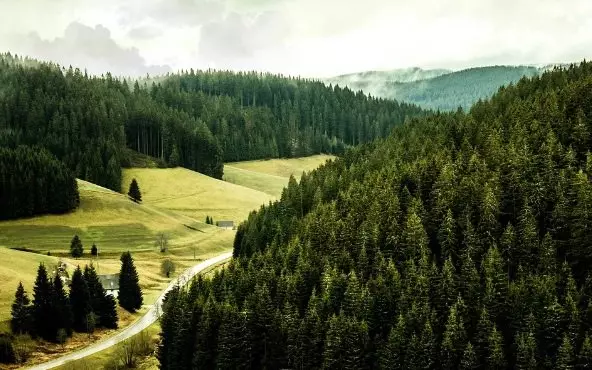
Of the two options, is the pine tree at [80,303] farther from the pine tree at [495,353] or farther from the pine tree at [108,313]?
the pine tree at [495,353]

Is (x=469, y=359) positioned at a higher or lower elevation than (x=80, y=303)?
higher

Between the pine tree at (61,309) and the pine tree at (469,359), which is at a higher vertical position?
the pine tree at (469,359)

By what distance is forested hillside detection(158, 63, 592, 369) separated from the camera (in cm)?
7475

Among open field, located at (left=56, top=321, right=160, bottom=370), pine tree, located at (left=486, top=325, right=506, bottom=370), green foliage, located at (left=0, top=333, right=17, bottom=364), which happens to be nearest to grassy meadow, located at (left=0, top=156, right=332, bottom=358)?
open field, located at (left=56, top=321, right=160, bottom=370)

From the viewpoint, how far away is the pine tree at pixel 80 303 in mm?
115062

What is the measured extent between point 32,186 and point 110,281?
6279 centimetres

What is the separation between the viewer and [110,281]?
138m

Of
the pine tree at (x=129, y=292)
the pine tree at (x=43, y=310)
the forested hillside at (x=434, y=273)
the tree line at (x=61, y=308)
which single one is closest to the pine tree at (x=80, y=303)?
the tree line at (x=61, y=308)

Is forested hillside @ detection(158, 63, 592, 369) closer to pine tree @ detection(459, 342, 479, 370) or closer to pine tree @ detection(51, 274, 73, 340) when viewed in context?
pine tree @ detection(459, 342, 479, 370)

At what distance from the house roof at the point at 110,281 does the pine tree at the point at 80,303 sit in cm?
1931

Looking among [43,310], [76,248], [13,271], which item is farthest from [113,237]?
[43,310]

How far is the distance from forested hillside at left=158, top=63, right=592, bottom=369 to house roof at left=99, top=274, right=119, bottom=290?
32.5 meters

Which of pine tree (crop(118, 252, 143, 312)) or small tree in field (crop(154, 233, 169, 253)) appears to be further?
small tree in field (crop(154, 233, 169, 253))

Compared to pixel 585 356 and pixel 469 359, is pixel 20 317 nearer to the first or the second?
pixel 469 359
